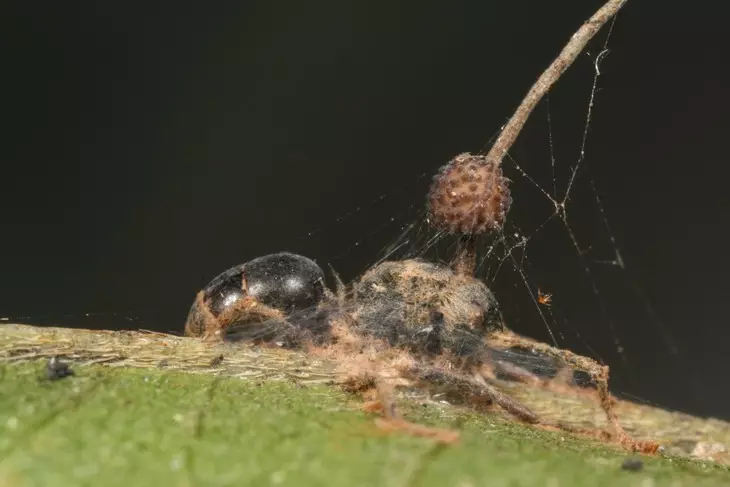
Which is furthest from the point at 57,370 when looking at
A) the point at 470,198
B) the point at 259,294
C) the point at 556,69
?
the point at 556,69

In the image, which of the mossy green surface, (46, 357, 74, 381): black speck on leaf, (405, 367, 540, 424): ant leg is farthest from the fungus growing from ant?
(46, 357, 74, 381): black speck on leaf

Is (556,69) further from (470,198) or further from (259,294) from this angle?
Result: (259,294)

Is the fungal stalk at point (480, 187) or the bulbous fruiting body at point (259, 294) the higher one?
the fungal stalk at point (480, 187)

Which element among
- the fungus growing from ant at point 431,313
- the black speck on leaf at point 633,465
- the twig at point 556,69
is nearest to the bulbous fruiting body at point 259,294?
the fungus growing from ant at point 431,313

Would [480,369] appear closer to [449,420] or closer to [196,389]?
[449,420]

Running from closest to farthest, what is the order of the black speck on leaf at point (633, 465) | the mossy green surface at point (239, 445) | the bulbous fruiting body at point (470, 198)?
the mossy green surface at point (239, 445) → the black speck on leaf at point (633, 465) → the bulbous fruiting body at point (470, 198)

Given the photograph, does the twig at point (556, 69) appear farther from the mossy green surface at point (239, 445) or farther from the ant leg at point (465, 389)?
the mossy green surface at point (239, 445)
